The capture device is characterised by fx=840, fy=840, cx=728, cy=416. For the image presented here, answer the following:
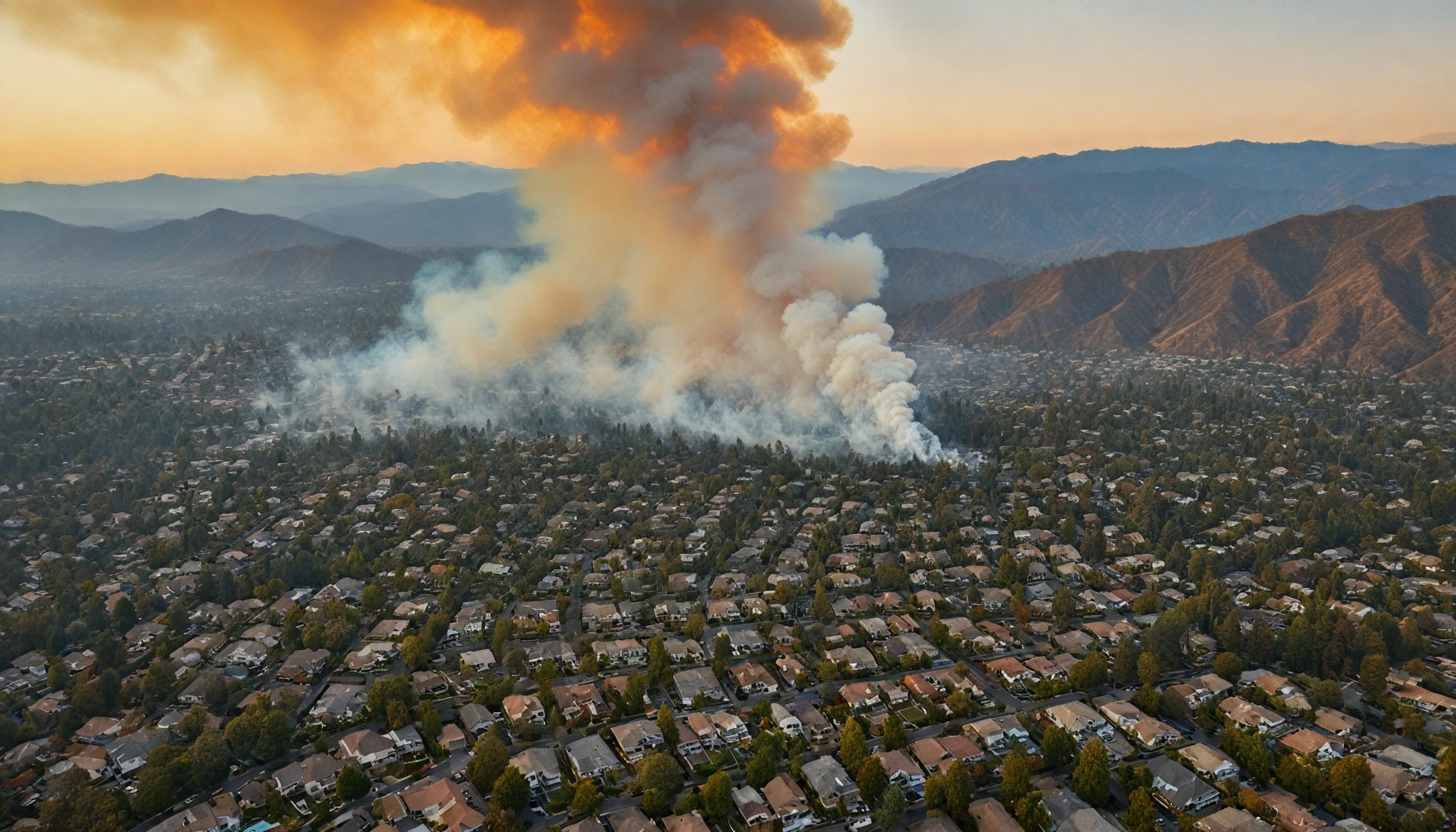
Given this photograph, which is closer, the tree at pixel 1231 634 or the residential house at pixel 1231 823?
the residential house at pixel 1231 823

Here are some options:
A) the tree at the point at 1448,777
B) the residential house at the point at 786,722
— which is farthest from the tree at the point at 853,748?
the tree at the point at 1448,777

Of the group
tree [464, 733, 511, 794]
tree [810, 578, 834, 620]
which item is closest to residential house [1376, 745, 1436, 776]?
tree [810, 578, 834, 620]

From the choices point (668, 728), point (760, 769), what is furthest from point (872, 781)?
point (668, 728)

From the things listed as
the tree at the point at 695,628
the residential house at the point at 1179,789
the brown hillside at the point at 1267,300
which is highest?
the brown hillside at the point at 1267,300

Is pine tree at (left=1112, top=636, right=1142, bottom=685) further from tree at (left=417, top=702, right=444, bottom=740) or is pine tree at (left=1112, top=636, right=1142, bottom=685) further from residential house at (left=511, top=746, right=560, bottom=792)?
tree at (left=417, top=702, right=444, bottom=740)

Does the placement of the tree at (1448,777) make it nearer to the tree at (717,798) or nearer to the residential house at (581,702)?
the tree at (717,798)

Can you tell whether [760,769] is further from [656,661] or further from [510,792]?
[656,661]

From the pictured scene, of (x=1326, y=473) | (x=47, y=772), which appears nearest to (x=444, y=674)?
(x=47, y=772)
